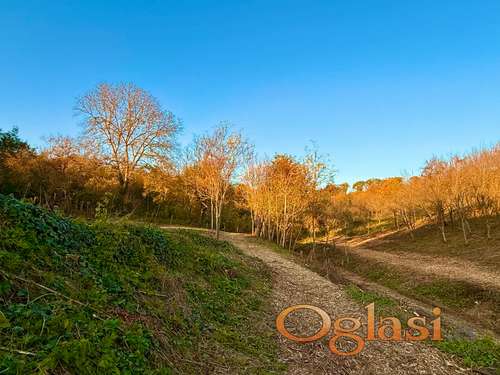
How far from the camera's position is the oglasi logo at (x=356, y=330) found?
17.7ft

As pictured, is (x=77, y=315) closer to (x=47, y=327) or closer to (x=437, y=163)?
(x=47, y=327)

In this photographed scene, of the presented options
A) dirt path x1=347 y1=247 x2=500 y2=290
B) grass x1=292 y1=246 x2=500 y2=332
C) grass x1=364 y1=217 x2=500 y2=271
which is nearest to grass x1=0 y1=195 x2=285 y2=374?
grass x1=292 y1=246 x2=500 y2=332

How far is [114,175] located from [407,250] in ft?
82.6

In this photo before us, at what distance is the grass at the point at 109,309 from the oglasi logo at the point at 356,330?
54cm

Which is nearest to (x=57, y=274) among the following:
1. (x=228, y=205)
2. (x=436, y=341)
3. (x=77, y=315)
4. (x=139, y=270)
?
(x=77, y=315)

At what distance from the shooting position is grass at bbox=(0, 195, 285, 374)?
2.60 meters

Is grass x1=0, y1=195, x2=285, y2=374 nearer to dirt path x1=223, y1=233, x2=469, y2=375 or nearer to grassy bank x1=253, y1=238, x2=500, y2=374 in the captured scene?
dirt path x1=223, y1=233, x2=469, y2=375

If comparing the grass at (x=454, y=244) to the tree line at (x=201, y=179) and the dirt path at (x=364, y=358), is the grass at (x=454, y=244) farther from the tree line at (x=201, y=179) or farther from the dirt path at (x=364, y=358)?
the dirt path at (x=364, y=358)

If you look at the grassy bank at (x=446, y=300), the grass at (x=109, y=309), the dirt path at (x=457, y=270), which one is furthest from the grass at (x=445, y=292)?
the grass at (x=109, y=309)

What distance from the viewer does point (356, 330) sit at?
242 inches

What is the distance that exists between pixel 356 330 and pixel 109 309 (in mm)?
4693

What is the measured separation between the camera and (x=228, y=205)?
36.3 meters

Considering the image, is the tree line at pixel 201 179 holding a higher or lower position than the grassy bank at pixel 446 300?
higher

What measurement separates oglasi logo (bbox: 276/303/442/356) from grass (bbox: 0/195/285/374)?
54 centimetres
